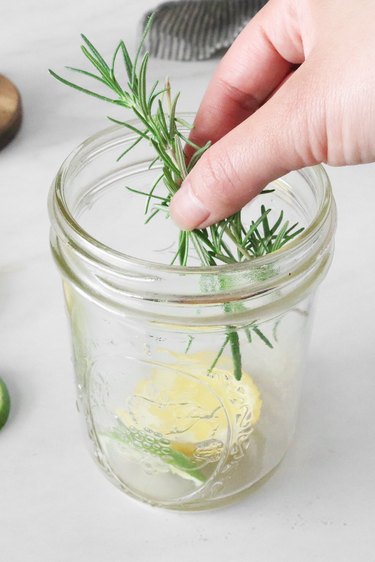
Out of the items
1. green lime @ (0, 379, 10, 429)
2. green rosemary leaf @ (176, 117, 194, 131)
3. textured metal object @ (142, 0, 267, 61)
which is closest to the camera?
green rosemary leaf @ (176, 117, 194, 131)

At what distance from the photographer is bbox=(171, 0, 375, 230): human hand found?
55 centimetres

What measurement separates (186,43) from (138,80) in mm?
589

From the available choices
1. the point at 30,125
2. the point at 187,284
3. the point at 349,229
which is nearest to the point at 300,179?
the point at 187,284

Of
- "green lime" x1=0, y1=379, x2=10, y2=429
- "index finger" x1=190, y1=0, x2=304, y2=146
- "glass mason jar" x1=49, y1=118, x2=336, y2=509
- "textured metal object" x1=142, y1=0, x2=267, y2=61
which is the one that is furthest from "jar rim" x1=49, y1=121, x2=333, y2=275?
"textured metal object" x1=142, y1=0, x2=267, y2=61

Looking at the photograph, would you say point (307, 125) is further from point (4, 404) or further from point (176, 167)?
point (4, 404)

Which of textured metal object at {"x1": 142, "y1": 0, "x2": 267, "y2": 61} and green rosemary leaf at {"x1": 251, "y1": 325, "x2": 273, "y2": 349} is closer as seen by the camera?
green rosemary leaf at {"x1": 251, "y1": 325, "x2": 273, "y2": 349}

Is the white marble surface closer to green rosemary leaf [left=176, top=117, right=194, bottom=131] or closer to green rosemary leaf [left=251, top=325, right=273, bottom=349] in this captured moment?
green rosemary leaf [left=251, top=325, right=273, bottom=349]

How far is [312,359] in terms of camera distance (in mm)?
838

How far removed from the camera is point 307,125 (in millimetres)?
566

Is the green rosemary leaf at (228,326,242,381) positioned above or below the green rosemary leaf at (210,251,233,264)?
below

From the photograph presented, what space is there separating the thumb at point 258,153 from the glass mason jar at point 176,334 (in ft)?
0.15

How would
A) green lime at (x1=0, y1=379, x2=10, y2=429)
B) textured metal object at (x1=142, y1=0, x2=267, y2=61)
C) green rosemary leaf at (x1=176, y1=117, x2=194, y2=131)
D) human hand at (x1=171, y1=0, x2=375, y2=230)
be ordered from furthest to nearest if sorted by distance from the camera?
textured metal object at (x1=142, y1=0, x2=267, y2=61), green lime at (x1=0, y1=379, x2=10, y2=429), green rosemary leaf at (x1=176, y1=117, x2=194, y2=131), human hand at (x1=171, y1=0, x2=375, y2=230)

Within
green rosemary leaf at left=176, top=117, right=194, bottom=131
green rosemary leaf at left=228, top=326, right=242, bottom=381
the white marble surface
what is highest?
green rosemary leaf at left=176, top=117, right=194, bottom=131

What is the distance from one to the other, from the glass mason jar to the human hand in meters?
0.05
